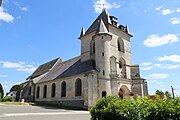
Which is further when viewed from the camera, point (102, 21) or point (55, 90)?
point (55, 90)

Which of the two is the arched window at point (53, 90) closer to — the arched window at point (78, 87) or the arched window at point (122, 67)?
the arched window at point (78, 87)

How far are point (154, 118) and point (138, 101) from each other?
769mm

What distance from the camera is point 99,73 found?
2477 cm

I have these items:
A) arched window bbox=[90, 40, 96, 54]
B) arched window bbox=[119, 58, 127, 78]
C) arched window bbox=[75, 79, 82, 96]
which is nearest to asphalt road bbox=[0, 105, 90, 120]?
arched window bbox=[75, 79, 82, 96]

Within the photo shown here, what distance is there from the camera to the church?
24.2 m

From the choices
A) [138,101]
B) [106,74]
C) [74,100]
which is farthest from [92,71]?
[138,101]

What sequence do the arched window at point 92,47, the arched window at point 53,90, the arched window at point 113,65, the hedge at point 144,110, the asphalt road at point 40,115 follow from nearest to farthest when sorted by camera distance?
the hedge at point 144,110, the asphalt road at point 40,115, the arched window at point 113,65, the arched window at point 92,47, the arched window at point 53,90

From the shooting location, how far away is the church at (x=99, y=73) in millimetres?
24203

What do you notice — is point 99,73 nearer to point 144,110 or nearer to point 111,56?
point 111,56

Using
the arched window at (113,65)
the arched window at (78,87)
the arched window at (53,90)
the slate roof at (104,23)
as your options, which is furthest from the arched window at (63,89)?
the slate roof at (104,23)

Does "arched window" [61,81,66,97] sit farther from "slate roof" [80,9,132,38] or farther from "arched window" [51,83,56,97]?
"slate roof" [80,9,132,38]

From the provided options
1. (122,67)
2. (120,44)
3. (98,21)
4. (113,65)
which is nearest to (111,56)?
(113,65)

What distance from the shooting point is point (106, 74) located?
2481cm

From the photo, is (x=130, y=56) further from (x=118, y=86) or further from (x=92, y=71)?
(x=92, y=71)
